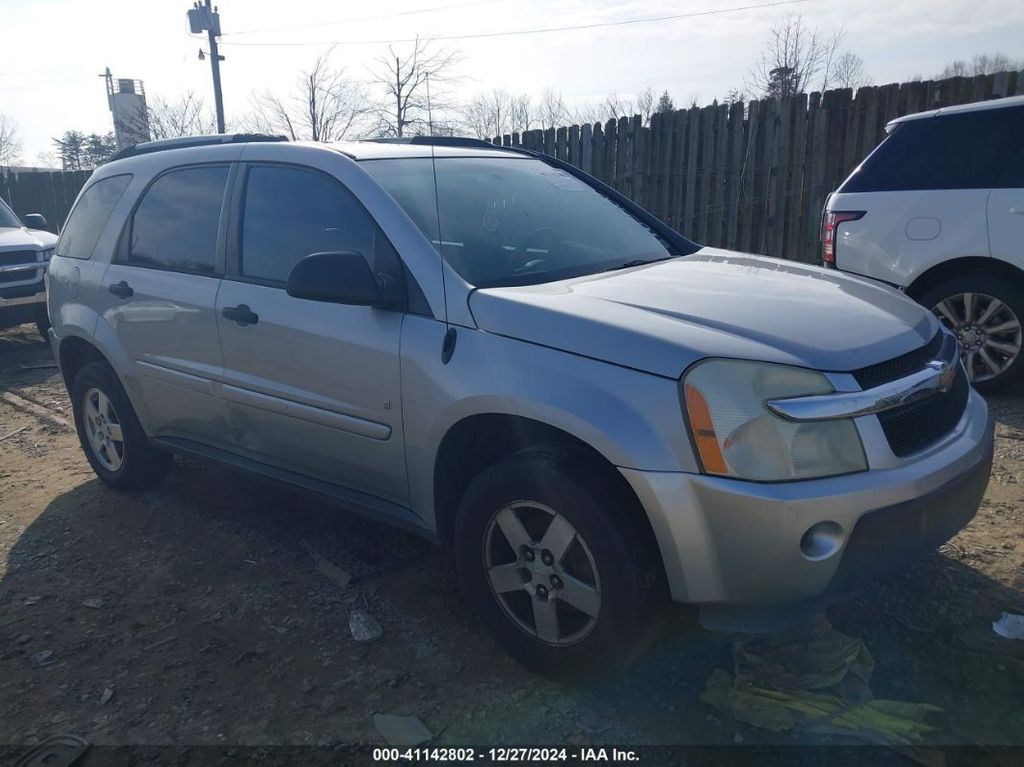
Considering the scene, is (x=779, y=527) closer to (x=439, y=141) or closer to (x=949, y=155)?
(x=439, y=141)

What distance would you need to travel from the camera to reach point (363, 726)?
8.61ft

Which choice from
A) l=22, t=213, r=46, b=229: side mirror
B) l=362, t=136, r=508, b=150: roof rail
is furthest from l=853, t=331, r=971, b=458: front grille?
l=22, t=213, r=46, b=229: side mirror

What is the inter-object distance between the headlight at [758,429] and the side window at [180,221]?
2.53m

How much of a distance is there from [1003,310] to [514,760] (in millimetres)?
4589

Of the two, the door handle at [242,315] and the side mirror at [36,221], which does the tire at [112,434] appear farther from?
the side mirror at [36,221]

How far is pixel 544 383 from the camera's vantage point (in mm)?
2537

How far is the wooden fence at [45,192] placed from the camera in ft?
63.2

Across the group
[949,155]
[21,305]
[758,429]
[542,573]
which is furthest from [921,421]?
[21,305]

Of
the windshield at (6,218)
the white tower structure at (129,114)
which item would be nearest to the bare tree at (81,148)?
the white tower structure at (129,114)

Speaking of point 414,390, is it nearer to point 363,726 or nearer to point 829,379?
point 363,726

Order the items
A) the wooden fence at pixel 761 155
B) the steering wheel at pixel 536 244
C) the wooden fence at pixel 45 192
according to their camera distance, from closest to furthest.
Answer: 1. the steering wheel at pixel 536 244
2. the wooden fence at pixel 761 155
3. the wooden fence at pixel 45 192

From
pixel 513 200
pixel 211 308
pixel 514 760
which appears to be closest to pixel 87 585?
pixel 211 308

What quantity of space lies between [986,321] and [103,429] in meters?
5.60

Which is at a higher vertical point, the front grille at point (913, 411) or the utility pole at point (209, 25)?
the utility pole at point (209, 25)
